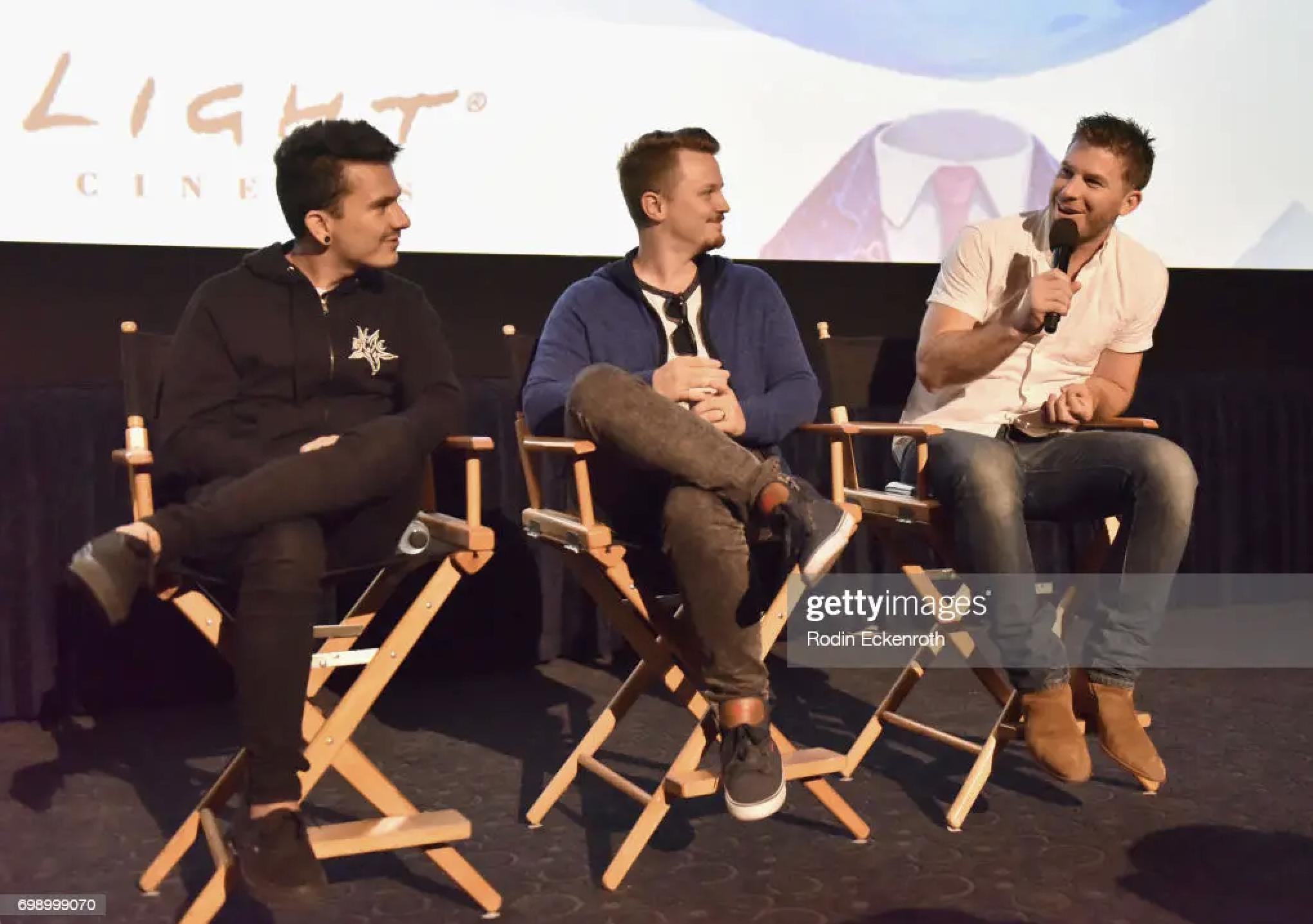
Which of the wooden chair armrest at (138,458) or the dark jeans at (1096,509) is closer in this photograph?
the wooden chair armrest at (138,458)

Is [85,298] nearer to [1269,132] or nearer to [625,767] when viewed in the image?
[625,767]

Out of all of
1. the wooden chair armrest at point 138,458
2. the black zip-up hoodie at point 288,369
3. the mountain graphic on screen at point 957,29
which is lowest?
the wooden chair armrest at point 138,458

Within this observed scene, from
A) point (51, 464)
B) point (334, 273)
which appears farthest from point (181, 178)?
point (334, 273)

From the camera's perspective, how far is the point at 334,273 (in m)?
2.18

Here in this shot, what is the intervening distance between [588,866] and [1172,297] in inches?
131

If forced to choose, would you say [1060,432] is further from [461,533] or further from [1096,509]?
[461,533]

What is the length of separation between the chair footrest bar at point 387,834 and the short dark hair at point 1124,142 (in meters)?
1.77

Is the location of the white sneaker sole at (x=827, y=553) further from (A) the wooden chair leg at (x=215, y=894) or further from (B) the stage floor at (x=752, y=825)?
(A) the wooden chair leg at (x=215, y=894)

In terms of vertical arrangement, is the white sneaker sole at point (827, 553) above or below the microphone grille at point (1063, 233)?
below

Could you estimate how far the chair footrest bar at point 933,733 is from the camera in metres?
2.34

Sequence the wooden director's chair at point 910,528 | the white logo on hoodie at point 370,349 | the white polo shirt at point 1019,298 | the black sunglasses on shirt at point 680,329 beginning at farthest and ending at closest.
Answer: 1. the white polo shirt at point 1019,298
2. the black sunglasses on shirt at point 680,329
3. the wooden director's chair at point 910,528
4. the white logo on hoodie at point 370,349

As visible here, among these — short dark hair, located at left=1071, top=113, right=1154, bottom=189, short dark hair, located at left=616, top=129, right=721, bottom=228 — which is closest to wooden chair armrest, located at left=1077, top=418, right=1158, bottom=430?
short dark hair, located at left=1071, top=113, right=1154, bottom=189

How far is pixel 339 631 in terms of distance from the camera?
6.60 feet

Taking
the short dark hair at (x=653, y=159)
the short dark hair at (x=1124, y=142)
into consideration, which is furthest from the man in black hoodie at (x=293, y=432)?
the short dark hair at (x=1124, y=142)
